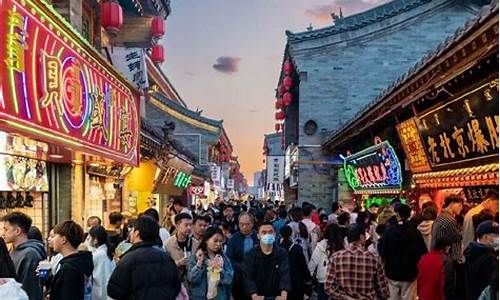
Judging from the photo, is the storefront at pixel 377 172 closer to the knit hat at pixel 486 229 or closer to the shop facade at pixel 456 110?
the shop facade at pixel 456 110

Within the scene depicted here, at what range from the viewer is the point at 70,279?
5.63 metres

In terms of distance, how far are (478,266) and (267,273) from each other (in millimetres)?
2354

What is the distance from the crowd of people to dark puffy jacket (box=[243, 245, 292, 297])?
1cm

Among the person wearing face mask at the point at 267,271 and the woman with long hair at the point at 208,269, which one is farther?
the person wearing face mask at the point at 267,271

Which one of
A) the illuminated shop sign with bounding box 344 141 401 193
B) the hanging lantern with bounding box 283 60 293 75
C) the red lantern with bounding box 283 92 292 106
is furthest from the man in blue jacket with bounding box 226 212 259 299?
the hanging lantern with bounding box 283 60 293 75

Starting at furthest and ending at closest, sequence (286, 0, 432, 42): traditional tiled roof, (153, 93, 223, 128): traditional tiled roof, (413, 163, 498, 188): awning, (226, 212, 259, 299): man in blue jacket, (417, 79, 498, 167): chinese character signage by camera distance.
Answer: (153, 93, 223, 128): traditional tiled roof → (286, 0, 432, 42): traditional tiled roof → (413, 163, 498, 188): awning → (226, 212, 259, 299): man in blue jacket → (417, 79, 498, 167): chinese character signage

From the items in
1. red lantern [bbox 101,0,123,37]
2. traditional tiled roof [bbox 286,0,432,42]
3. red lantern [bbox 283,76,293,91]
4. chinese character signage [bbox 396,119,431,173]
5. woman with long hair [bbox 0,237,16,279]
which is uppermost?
traditional tiled roof [bbox 286,0,432,42]

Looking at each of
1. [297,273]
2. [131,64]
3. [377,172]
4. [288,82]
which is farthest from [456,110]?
[288,82]

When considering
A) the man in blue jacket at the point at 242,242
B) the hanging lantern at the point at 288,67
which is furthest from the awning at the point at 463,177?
the hanging lantern at the point at 288,67

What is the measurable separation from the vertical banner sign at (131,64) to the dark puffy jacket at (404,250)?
869 centimetres

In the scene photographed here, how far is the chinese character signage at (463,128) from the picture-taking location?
Result: 8289 mm

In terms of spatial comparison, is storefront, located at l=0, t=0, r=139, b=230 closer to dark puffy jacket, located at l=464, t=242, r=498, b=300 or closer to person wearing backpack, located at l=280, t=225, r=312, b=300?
person wearing backpack, located at l=280, t=225, r=312, b=300

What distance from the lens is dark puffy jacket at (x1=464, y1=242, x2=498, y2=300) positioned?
631cm

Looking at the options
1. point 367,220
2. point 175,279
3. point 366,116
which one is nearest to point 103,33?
point 366,116
